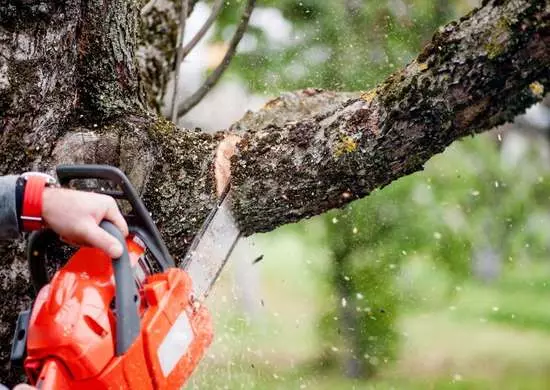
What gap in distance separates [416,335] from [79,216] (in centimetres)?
790

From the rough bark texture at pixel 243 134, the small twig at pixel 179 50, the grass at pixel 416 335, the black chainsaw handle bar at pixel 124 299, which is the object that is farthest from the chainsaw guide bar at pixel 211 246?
the grass at pixel 416 335

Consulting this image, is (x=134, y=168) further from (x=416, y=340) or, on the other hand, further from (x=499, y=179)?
(x=416, y=340)

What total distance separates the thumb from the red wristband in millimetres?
109

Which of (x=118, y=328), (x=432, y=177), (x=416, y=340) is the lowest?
(x=118, y=328)

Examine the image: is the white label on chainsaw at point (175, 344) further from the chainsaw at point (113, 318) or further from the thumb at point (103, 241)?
the thumb at point (103, 241)

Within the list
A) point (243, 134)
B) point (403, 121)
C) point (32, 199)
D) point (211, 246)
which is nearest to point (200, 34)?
point (243, 134)

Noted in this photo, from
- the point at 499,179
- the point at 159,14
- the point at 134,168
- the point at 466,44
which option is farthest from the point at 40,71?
the point at 499,179

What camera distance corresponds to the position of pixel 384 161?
155 cm

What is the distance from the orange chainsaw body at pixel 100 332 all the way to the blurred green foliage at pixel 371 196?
8.97 feet

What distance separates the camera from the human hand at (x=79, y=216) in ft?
4.12

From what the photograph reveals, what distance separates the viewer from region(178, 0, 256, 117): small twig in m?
2.58

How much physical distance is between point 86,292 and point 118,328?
84 millimetres

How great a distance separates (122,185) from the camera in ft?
4.46

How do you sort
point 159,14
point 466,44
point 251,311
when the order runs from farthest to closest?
point 251,311, point 159,14, point 466,44
